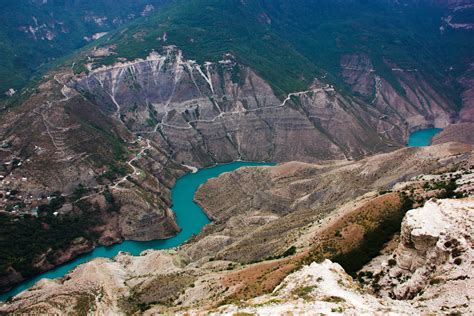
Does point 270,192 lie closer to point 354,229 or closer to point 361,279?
point 354,229

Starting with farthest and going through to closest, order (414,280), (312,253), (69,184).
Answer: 1. (69,184)
2. (312,253)
3. (414,280)

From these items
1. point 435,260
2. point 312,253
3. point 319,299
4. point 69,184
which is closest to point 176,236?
point 69,184

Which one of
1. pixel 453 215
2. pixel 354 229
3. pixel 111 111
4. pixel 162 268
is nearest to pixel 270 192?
pixel 162 268

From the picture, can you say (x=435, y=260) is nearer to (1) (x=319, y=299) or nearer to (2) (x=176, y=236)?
(1) (x=319, y=299)

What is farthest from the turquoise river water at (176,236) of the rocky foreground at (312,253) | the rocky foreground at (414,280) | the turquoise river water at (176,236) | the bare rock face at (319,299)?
the rocky foreground at (414,280)

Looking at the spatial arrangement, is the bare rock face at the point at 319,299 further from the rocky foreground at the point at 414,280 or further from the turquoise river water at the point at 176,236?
the turquoise river water at the point at 176,236
